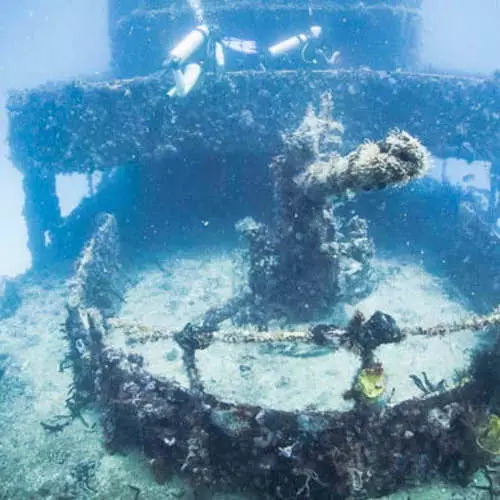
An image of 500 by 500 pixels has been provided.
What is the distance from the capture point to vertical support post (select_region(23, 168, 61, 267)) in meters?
14.0

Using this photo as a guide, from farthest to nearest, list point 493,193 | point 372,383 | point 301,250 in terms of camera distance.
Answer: point 493,193 < point 301,250 < point 372,383

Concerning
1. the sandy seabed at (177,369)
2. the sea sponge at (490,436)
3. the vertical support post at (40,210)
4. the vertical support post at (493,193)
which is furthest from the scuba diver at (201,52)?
the sea sponge at (490,436)

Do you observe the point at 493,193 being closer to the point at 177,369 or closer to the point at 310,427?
the point at 177,369

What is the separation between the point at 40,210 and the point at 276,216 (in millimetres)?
8608

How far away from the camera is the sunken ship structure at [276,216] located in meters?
5.34

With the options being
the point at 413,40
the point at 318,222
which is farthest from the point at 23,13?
the point at 318,222

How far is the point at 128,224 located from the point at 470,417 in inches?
453

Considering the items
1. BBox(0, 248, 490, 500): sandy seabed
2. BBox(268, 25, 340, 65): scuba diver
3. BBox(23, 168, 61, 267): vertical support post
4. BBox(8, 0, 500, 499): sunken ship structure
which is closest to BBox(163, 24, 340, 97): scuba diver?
BBox(268, 25, 340, 65): scuba diver

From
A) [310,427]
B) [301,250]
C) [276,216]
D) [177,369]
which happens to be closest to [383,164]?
[310,427]

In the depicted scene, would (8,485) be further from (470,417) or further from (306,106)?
(306,106)

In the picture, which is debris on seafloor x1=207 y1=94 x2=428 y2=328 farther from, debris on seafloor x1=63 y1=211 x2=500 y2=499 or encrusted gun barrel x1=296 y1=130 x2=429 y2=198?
debris on seafloor x1=63 y1=211 x2=500 y2=499

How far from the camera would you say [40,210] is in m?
14.4

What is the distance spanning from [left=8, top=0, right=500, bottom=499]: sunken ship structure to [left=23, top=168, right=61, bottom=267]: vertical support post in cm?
7

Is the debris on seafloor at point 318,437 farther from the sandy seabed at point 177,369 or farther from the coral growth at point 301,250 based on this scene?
the coral growth at point 301,250
